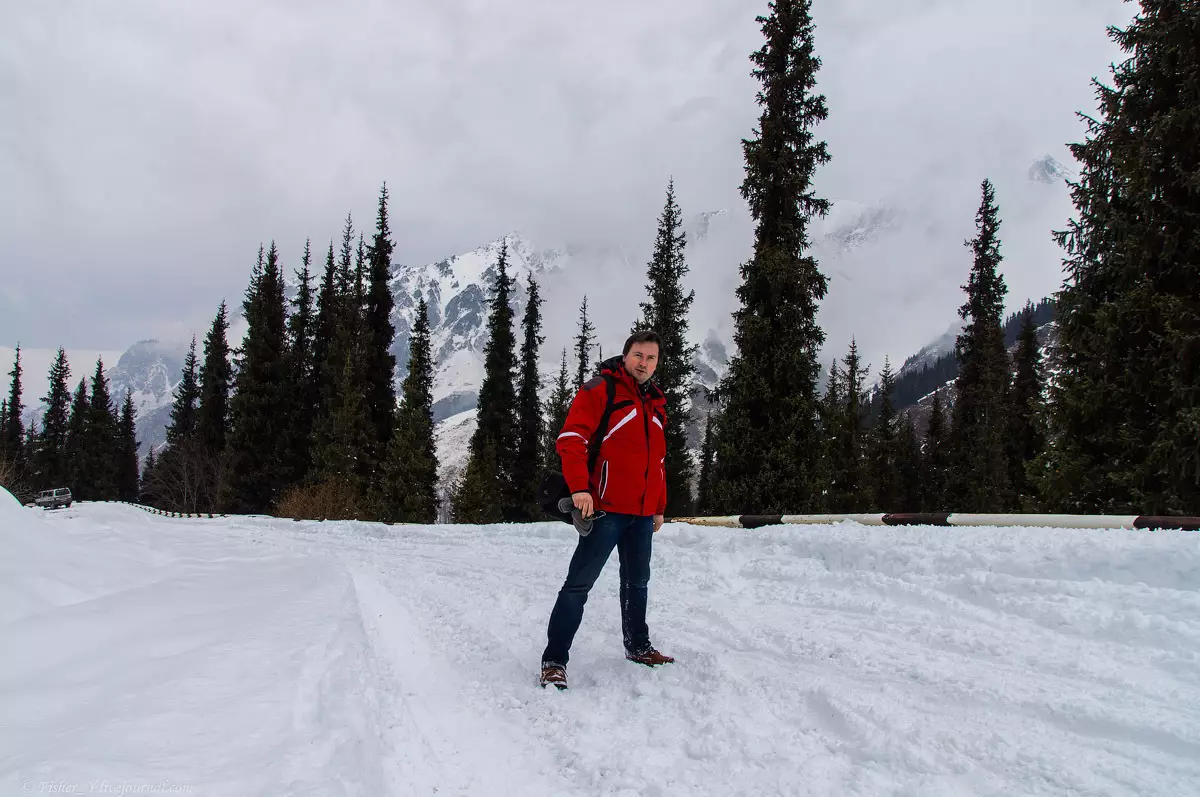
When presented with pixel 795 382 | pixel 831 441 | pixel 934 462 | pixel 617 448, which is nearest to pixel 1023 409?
pixel 934 462

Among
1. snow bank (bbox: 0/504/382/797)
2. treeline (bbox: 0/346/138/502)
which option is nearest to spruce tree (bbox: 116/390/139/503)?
treeline (bbox: 0/346/138/502)

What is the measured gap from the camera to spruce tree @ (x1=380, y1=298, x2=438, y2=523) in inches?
1171

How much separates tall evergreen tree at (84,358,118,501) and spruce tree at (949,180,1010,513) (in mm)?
64529

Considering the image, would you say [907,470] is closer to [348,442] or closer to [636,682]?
[348,442]

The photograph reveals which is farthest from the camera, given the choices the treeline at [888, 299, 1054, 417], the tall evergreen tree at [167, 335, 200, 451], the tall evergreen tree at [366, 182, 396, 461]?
the treeline at [888, 299, 1054, 417]

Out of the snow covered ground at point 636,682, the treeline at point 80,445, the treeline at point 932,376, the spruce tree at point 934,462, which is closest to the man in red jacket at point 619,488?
the snow covered ground at point 636,682

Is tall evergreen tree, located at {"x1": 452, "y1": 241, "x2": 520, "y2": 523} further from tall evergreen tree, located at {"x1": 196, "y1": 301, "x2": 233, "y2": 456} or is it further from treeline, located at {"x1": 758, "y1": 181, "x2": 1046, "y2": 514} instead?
tall evergreen tree, located at {"x1": 196, "y1": 301, "x2": 233, "y2": 456}

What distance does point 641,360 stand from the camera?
12.6 ft

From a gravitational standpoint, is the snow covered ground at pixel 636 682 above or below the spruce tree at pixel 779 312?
below

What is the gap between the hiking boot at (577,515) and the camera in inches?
139

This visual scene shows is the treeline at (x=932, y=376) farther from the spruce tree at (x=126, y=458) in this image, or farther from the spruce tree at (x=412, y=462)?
the spruce tree at (x=126, y=458)

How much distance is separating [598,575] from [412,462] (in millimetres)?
28276

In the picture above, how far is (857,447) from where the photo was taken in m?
38.6

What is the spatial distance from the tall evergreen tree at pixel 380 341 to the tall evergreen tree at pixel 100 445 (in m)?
35.7
